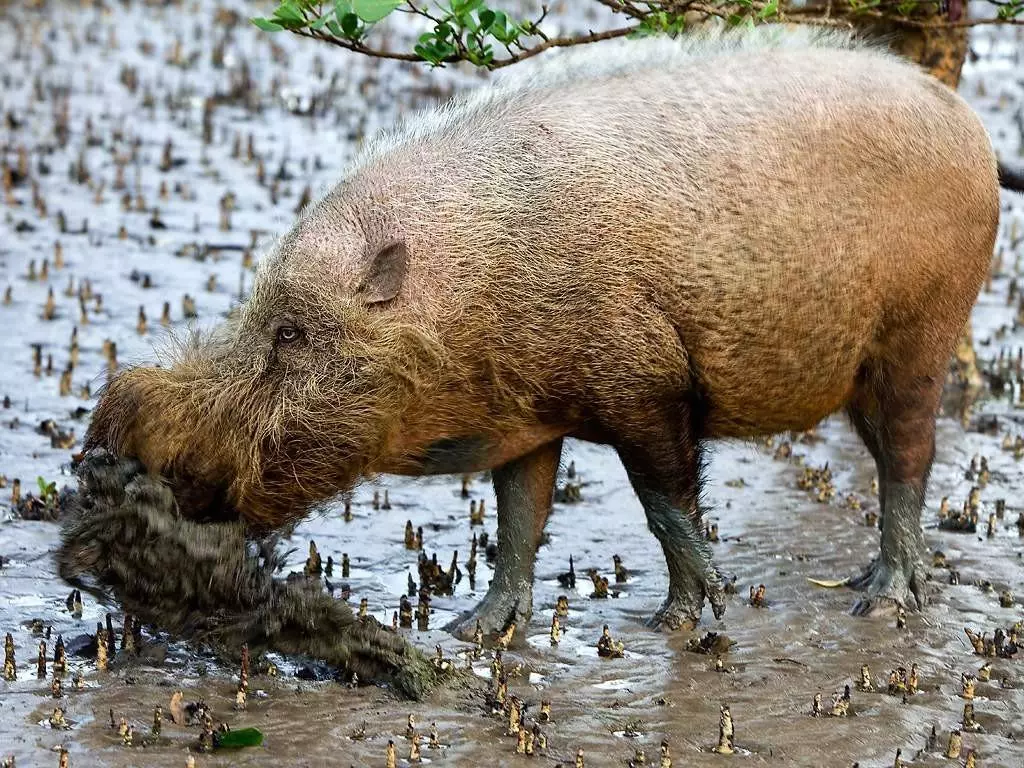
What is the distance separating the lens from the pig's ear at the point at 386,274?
5.16 meters

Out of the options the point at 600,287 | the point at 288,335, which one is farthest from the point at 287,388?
the point at 600,287

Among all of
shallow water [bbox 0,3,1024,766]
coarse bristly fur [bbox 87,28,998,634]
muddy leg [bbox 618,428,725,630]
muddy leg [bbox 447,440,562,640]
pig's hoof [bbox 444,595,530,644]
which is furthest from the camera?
muddy leg [bbox 447,440,562,640]

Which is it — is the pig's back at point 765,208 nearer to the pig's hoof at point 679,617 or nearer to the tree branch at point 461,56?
the pig's hoof at point 679,617

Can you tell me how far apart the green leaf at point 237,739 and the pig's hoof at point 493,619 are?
1222 mm

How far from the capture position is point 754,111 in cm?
565

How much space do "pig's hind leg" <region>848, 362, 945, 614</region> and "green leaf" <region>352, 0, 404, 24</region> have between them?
229 cm

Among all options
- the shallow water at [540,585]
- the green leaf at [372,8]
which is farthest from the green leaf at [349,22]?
the shallow water at [540,585]

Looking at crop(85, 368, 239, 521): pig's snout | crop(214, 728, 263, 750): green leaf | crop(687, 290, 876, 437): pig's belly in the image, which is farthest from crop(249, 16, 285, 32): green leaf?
crop(214, 728, 263, 750): green leaf

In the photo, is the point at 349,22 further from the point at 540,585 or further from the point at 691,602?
the point at 691,602

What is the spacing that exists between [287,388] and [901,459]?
8.25ft

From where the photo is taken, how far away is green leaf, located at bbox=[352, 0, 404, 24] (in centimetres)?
531

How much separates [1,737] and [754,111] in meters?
A: 3.30

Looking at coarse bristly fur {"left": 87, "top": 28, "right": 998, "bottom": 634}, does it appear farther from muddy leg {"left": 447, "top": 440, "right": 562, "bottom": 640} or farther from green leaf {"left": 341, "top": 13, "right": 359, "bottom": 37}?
green leaf {"left": 341, "top": 13, "right": 359, "bottom": 37}

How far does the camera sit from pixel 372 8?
534 cm
